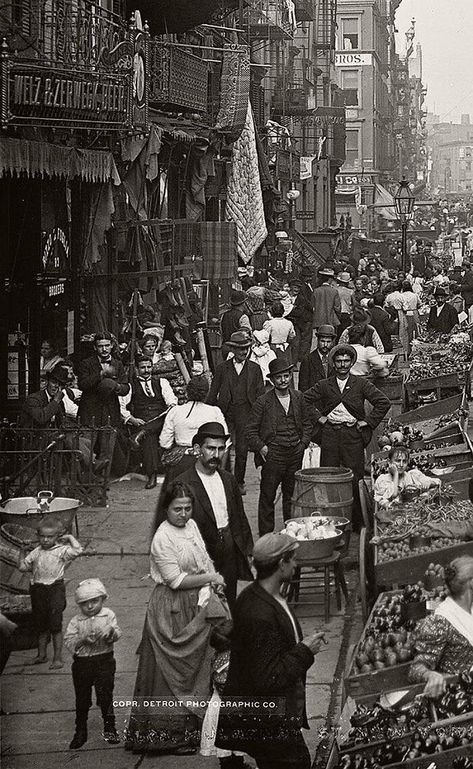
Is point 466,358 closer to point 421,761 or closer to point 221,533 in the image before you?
point 221,533

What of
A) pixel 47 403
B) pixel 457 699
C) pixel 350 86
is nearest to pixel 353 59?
pixel 350 86

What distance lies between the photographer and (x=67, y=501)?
10016 millimetres

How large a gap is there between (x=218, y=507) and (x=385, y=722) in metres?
2.17

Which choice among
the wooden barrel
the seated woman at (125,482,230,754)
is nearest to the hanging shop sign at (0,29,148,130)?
the wooden barrel

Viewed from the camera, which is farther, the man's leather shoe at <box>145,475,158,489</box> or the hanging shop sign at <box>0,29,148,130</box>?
the man's leather shoe at <box>145,475,158,489</box>

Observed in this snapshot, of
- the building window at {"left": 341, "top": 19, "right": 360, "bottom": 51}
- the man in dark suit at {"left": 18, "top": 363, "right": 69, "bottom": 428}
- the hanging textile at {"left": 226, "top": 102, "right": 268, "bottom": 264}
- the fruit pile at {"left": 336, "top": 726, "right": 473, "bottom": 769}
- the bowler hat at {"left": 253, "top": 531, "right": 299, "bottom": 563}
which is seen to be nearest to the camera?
the bowler hat at {"left": 253, "top": 531, "right": 299, "bottom": 563}

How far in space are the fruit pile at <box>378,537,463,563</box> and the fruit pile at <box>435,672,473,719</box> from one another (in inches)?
77.7

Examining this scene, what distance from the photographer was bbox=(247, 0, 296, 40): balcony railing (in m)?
33.0

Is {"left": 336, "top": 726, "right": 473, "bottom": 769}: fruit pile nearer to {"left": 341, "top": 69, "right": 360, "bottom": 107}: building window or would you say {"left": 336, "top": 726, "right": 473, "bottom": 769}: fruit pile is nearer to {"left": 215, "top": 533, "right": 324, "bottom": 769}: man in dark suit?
{"left": 215, "top": 533, "right": 324, "bottom": 769}: man in dark suit

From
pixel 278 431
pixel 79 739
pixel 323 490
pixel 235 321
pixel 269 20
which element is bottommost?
pixel 79 739

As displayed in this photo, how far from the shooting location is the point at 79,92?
1171 cm

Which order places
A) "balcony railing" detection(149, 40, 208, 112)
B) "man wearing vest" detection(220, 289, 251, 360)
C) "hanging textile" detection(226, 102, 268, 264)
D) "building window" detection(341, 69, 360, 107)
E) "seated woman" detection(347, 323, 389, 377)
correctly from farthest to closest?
"building window" detection(341, 69, 360, 107) → "hanging textile" detection(226, 102, 268, 264) → "man wearing vest" detection(220, 289, 251, 360) → "balcony railing" detection(149, 40, 208, 112) → "seated woman" detection(347, 323, 389, 377)

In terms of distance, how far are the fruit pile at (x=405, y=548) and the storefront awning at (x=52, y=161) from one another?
4904mm

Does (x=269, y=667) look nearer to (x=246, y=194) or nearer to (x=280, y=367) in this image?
(x=280, y=367)
